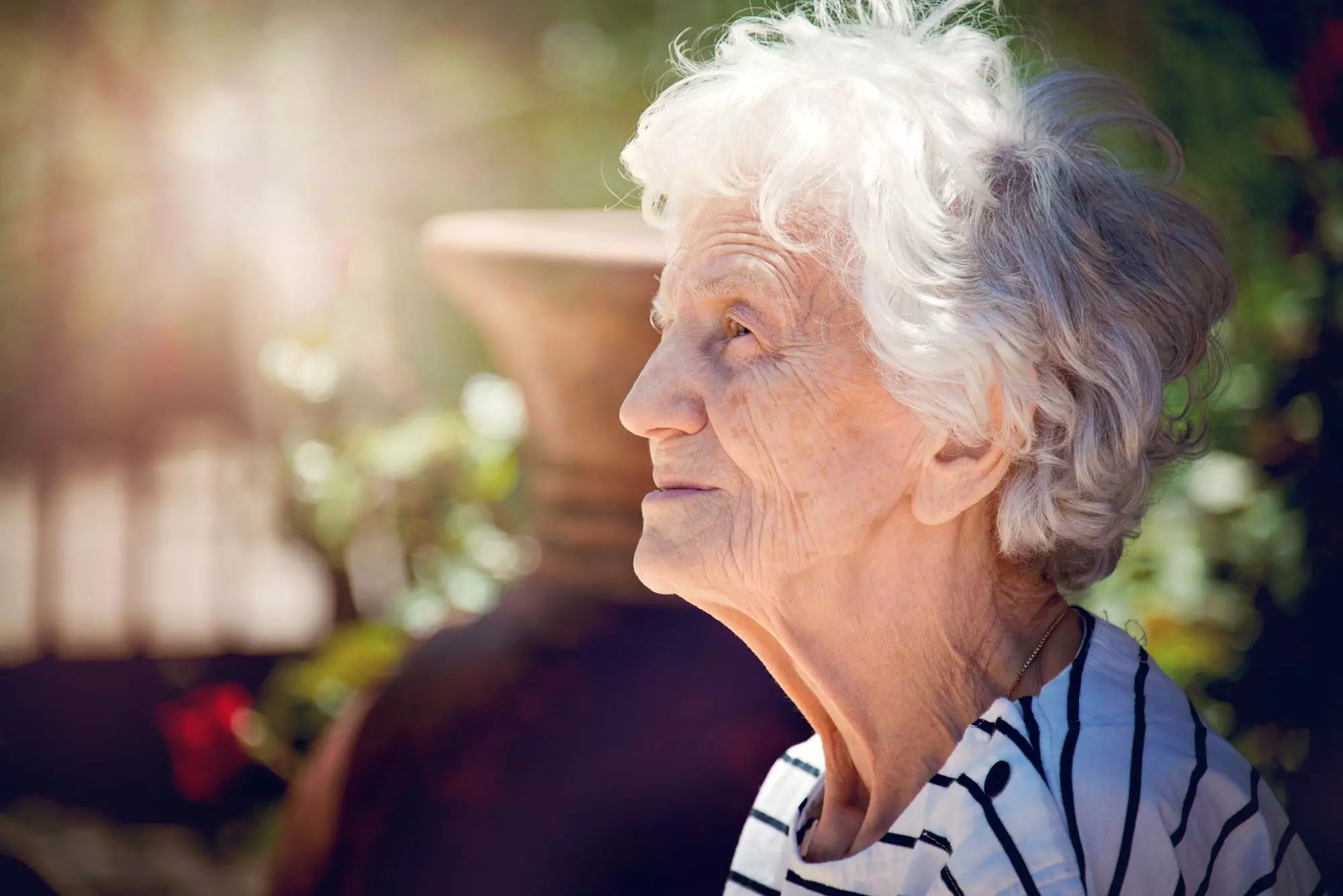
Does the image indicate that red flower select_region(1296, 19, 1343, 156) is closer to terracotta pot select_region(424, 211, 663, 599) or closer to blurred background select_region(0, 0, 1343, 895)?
terracotta pot select_region(424, 211, 663, 599)

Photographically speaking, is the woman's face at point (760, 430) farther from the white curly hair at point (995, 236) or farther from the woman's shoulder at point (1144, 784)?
the woman's shoulder at point (1144, 784)

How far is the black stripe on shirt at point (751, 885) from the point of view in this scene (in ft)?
5.85

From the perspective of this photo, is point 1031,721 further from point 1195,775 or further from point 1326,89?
point 1326,89

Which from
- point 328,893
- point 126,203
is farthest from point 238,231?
point 328,893

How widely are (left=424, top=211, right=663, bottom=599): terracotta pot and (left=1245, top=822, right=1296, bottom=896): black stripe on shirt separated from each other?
122 cm

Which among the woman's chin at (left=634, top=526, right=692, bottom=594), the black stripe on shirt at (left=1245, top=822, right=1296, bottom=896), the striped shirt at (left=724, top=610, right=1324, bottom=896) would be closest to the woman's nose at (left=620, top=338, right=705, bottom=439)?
the woman's chin at (left=634, top=526, right=692, bottom=594)

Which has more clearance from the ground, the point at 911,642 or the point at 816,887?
the point at 911,642

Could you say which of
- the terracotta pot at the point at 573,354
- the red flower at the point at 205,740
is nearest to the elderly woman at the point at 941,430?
the terracotta pot at the point at 573,354

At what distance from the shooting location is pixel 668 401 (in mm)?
1594

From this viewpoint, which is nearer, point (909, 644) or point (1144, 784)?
point (1144, 784)

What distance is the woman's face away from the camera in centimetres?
153

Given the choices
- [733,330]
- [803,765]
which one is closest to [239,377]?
[803,765]

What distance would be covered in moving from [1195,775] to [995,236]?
69 centimetres

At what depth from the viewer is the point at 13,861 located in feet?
11.6
